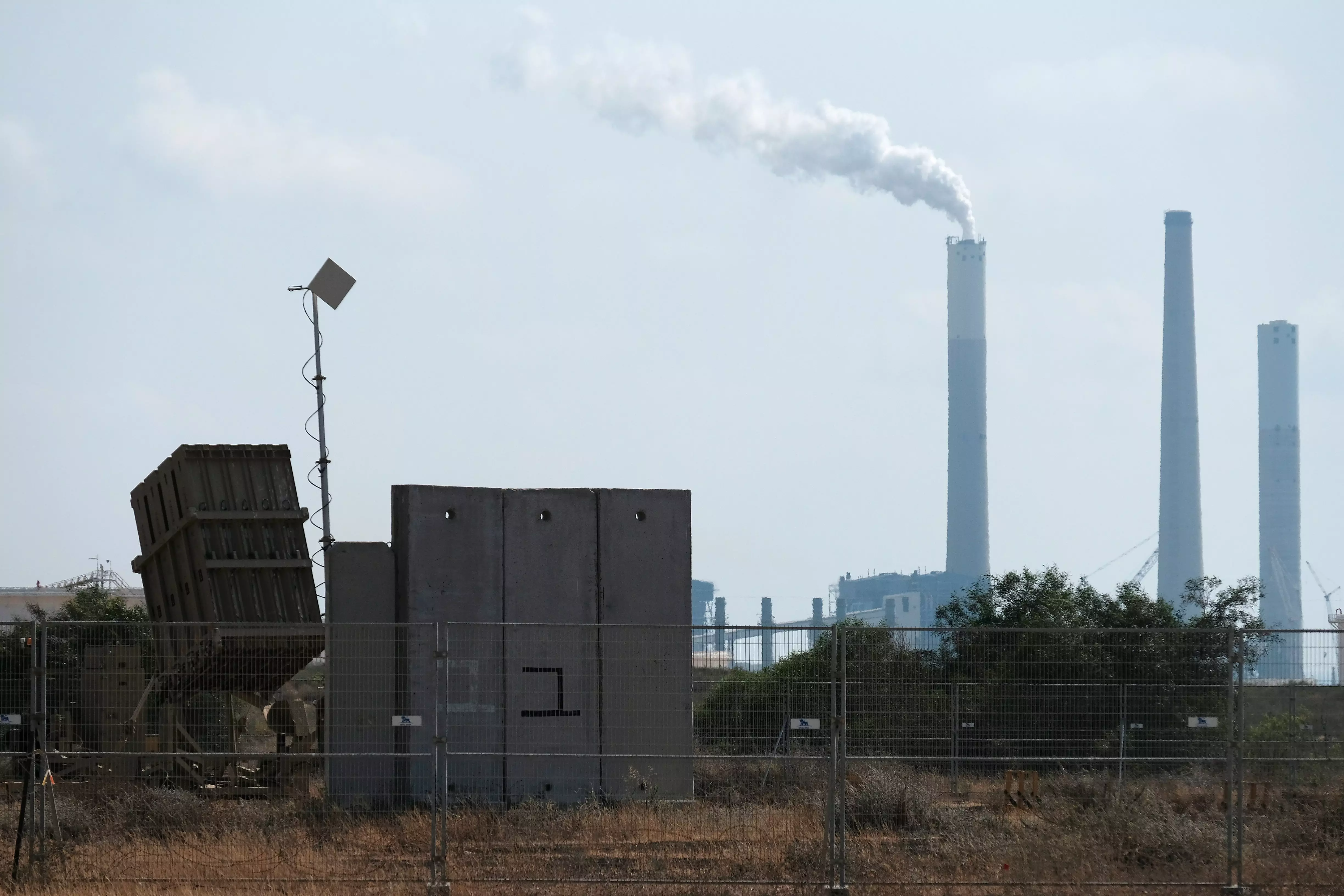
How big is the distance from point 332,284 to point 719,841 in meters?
9.59

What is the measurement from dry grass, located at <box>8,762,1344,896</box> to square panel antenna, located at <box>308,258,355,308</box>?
22.4 ft

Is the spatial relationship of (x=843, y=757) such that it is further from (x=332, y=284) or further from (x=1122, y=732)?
(x=332, y=284)

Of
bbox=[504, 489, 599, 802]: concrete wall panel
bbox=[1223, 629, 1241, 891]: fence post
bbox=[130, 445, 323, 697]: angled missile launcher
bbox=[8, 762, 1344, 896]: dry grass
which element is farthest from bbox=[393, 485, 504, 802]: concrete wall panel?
bbox=[1223, 629, 1241, 891]: fence post

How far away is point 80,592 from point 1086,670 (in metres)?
48.0

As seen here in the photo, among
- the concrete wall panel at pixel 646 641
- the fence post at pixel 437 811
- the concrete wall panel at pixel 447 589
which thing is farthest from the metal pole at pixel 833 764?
the concrete wall panel at pixel 447 589

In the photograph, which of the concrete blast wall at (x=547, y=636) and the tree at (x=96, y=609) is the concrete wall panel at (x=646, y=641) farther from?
the tree at (x=96, y=609)

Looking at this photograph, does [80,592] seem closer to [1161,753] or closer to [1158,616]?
[1158,616]

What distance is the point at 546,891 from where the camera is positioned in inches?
525

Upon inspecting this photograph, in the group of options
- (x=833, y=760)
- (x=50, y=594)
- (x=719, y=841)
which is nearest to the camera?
(x=833, y=760)

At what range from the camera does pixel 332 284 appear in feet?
66.4

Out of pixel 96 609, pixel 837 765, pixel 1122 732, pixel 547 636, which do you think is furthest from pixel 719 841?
pixel 96 609

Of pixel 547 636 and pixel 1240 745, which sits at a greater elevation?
pixel 547 636

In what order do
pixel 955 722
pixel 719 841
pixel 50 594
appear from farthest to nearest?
pixel 50 594
pixel 955 722
pixel 719 841

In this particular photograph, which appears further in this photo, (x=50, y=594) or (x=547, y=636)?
(x=50, y=594)
